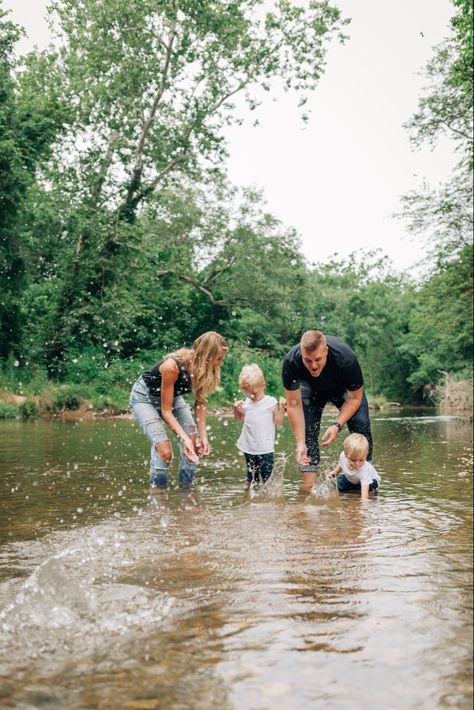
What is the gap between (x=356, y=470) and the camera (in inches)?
311

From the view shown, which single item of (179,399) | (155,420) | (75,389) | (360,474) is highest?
(75,389)

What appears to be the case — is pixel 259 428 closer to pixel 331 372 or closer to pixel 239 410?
pixel 239 410

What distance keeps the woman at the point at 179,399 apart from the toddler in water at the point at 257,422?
0.65 metres

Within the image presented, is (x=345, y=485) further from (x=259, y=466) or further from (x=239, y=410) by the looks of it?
(x=239, y=410)

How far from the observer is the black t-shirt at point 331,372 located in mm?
7688

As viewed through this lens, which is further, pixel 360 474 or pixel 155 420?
pixel 155 420

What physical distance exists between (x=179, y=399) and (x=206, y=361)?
92cm

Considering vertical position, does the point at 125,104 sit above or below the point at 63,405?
above

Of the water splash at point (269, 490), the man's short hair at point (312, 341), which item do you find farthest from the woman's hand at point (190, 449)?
the man's short hair at point (312, 341)

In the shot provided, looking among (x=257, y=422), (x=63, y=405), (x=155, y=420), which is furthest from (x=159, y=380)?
(x=63, y=405)

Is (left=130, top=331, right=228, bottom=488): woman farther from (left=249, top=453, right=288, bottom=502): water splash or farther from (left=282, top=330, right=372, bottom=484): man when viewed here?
(left=282, top=330, right=372, bottom=484): man

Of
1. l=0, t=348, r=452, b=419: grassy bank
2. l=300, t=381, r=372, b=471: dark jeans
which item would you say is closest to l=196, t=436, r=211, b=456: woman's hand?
l=300, t=381, r=372, b=471: dark jeans

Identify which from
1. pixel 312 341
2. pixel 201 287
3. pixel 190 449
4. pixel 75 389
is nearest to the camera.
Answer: pixel 312 341

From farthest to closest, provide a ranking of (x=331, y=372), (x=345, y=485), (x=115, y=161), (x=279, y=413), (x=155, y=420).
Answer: (x=115, y=161), (x=279, y=413), (x=345, y=485), (x=155, y=420), (x=331, y=372)
